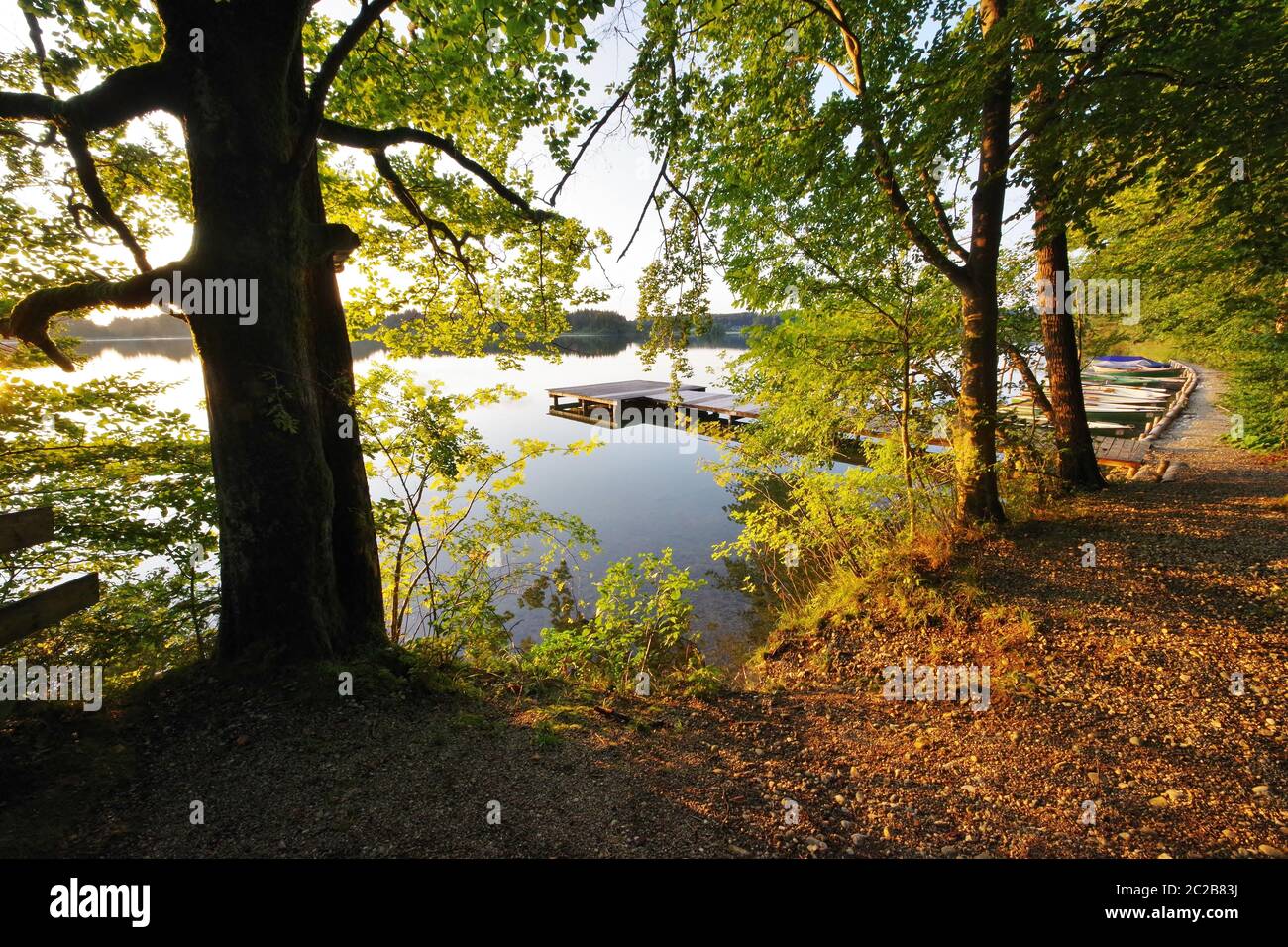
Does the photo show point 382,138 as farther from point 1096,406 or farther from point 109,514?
point 1096,406

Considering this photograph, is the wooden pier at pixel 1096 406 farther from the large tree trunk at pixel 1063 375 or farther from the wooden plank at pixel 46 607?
the wooden plank at pixel 46 607

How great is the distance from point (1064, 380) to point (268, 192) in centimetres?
981

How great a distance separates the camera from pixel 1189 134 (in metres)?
3.09

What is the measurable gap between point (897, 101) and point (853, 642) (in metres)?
5.69

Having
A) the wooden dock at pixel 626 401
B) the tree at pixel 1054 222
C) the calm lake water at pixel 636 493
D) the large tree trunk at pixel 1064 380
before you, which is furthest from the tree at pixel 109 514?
the wooden dock at pixel 626 401

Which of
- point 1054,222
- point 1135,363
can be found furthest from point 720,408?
point 1135,363

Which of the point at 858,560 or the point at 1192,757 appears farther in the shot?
the point at 858,560

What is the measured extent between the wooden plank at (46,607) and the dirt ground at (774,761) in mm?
662

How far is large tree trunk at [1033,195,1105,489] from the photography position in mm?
6801

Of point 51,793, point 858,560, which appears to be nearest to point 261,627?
point 51,793

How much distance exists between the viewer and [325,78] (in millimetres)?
3258

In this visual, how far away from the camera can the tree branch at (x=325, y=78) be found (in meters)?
3.20

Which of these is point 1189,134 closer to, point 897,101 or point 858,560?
point 897,101

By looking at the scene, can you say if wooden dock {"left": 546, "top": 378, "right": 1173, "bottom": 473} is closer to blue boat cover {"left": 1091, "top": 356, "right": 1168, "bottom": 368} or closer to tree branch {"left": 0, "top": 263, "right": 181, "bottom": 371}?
tree branch {"left": 0, "top": 263, "right": 181, "bottom": 371}
